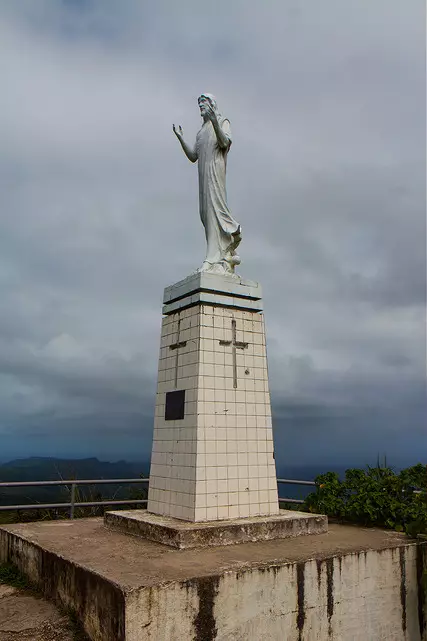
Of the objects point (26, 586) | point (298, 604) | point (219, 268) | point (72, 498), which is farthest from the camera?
point (72, 498)

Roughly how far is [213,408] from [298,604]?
2.47 metres

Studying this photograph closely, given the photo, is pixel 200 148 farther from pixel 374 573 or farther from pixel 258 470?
pixel 374 573

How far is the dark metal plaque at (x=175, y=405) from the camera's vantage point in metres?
7.17

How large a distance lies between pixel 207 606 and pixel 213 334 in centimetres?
339

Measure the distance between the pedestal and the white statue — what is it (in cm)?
53

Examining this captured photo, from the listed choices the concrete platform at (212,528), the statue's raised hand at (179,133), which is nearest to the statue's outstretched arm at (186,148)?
the statue's raised hand at (179,133)

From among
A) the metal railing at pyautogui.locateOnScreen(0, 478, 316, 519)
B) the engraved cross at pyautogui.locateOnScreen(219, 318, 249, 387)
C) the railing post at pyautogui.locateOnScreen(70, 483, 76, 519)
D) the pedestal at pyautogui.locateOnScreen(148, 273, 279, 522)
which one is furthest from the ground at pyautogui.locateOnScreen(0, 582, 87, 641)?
the engraved cross at pyautogui.locateOnScreen(219, 318, 249, 387)

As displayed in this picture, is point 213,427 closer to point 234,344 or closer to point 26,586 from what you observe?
point 234,344

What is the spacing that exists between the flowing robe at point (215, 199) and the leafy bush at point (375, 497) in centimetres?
383

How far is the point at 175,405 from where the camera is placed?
7305 millimetres

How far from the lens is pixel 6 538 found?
6992mm

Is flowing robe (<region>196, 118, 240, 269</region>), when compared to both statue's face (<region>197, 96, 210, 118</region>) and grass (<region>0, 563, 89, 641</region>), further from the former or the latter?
grass (<region>0, 563, 89, 641</region>)

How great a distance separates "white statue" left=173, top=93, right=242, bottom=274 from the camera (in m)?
7.94

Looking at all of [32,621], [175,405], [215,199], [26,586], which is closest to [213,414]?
[175,405]
